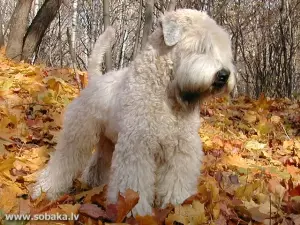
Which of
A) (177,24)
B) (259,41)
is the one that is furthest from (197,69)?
(259,41)

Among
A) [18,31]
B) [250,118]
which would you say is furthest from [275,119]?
[18,31]

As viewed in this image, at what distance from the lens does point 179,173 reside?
3.11m

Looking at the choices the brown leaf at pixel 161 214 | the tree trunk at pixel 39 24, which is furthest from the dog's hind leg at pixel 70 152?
the tree trunk at pixel 39 24

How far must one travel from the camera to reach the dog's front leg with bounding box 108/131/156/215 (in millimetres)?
2895

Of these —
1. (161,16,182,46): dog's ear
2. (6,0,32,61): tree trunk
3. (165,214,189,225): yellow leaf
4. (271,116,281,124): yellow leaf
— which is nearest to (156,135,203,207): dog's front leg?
(165,214,189,225): yellow leaf

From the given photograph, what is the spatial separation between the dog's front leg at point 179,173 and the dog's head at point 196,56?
0.34m

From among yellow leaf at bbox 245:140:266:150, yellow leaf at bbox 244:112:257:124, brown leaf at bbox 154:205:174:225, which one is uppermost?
yellow leaf at bbox 244:112:257:124

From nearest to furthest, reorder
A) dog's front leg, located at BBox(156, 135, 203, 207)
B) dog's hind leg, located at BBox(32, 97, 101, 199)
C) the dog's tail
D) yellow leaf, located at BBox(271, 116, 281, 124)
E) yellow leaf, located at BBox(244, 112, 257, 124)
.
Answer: dog's front leg, located at BBox(156, 135, 203, 207), dog's hind leg, located at BBox(32, 97, 101, 199), the dog's tail, yellow leaf, located at BBox(271, 116, 281, 124), yellow leaf, located at BBox(244, 112, 257, 124)

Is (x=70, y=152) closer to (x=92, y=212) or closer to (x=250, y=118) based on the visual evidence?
(x=92, y=212)

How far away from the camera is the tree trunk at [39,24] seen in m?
9.04

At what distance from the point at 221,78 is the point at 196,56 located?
22 cm

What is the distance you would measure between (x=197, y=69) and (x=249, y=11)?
910cm

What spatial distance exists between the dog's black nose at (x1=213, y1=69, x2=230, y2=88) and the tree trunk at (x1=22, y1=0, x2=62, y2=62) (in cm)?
695

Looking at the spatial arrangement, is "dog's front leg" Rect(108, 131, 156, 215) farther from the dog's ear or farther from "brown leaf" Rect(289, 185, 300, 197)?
"brown leaf" Rect(289, 185, 300, 197)
